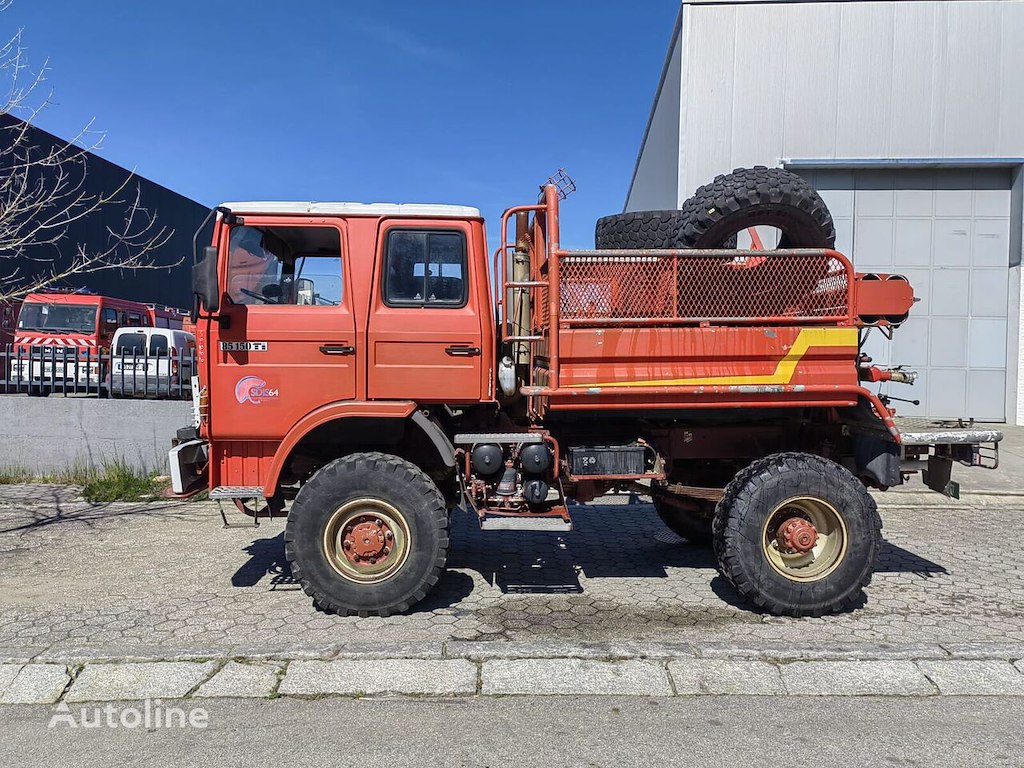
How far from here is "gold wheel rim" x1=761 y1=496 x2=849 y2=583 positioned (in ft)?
15.3

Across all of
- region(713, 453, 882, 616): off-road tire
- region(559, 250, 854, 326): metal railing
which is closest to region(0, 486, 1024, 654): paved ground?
region(713, 453, 882, 616): off-road tire

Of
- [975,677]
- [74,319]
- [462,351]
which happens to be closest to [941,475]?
[975,677]

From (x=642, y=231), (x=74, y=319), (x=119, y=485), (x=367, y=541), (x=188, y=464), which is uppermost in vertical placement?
(x=642, y=231)

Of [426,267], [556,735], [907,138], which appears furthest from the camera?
A: [907,138]

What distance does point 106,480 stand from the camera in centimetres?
848

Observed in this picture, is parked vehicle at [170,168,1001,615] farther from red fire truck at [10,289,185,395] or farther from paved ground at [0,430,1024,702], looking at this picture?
red fire truck at [10,289,185,395]

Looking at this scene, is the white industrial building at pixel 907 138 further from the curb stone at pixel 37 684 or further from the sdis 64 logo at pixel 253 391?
the curb stone at pixel 37 684

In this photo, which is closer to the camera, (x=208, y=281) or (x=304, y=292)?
(x=208, y=281)

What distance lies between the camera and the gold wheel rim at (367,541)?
180 inches

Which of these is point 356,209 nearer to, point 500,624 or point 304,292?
point 304,292

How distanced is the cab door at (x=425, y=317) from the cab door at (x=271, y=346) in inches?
8.0

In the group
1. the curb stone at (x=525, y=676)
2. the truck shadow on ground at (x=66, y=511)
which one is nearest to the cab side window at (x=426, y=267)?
the curb stone at (x=525, y=676)

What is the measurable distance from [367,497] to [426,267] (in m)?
1.58

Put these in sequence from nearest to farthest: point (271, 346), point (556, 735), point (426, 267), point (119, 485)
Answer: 1. point (556, 735)
2. point (271, 346)
3. point (426, 267)
4. point (119, 485)
